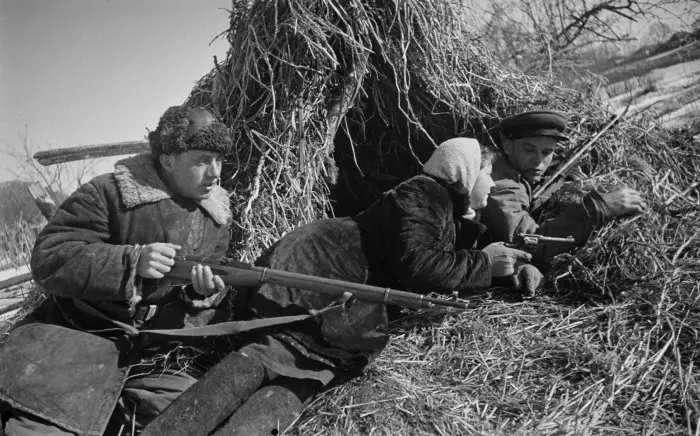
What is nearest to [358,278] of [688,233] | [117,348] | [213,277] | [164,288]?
[213,277]

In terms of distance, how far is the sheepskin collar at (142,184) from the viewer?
11.9 feet

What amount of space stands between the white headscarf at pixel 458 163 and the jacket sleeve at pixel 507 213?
0.44m

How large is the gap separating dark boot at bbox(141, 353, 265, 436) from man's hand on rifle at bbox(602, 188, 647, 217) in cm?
231

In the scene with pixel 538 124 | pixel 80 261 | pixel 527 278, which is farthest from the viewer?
pixel 538 124

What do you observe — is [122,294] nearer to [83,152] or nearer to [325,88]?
[325,88]

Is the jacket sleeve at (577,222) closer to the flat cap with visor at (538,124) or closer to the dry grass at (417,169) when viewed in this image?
the dry grass at (417,169)

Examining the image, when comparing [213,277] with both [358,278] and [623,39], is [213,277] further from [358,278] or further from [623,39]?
[623,39]

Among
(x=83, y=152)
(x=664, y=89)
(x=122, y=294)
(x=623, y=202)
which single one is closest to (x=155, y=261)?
Answer: (x=122, y=294)

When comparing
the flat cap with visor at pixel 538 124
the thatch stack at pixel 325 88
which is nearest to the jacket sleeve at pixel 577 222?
the flat cap with visor at pixel 538 124

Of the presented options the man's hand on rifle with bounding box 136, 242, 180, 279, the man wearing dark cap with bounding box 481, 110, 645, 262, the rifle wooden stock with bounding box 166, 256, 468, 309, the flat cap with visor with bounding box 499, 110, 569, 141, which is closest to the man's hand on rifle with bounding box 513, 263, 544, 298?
the man wearing dark cap with bounding box 481, 110, 645, 262

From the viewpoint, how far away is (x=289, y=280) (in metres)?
3.45

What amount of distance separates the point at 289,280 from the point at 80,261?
39.3 inches

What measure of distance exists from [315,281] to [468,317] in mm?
1120

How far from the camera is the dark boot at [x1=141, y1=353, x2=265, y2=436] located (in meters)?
3.02
